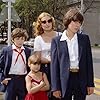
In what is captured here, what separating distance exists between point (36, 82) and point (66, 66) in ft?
2.37

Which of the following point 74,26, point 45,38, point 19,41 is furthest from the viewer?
point 19,41

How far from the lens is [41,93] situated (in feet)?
16.5

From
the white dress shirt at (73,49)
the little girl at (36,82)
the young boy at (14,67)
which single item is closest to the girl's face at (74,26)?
the white dress shirt at (73,49)

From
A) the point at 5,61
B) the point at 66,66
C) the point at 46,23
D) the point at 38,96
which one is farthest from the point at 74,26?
the point at 5,61

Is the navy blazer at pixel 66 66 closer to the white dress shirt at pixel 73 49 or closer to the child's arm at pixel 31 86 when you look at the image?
the white dress shirt at pixel 73 49

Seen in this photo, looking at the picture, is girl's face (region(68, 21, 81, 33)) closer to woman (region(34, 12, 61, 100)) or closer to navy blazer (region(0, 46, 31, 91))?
woman (region(34, 12, 61, 100))

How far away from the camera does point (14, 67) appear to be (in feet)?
17.6

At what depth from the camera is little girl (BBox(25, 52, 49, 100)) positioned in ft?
16.3

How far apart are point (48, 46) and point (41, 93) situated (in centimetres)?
63

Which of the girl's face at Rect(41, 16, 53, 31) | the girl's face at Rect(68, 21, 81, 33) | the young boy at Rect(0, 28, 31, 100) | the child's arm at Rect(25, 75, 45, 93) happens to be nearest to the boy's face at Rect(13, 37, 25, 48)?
the young boy at Rect(0, 28, 31, 100)

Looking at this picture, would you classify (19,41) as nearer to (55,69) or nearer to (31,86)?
(31,86)

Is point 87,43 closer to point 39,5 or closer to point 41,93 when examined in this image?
point 41,93

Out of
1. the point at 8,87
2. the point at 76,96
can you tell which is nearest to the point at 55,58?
the point at 76,96

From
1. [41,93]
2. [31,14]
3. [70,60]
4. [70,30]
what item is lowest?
[41,93]
